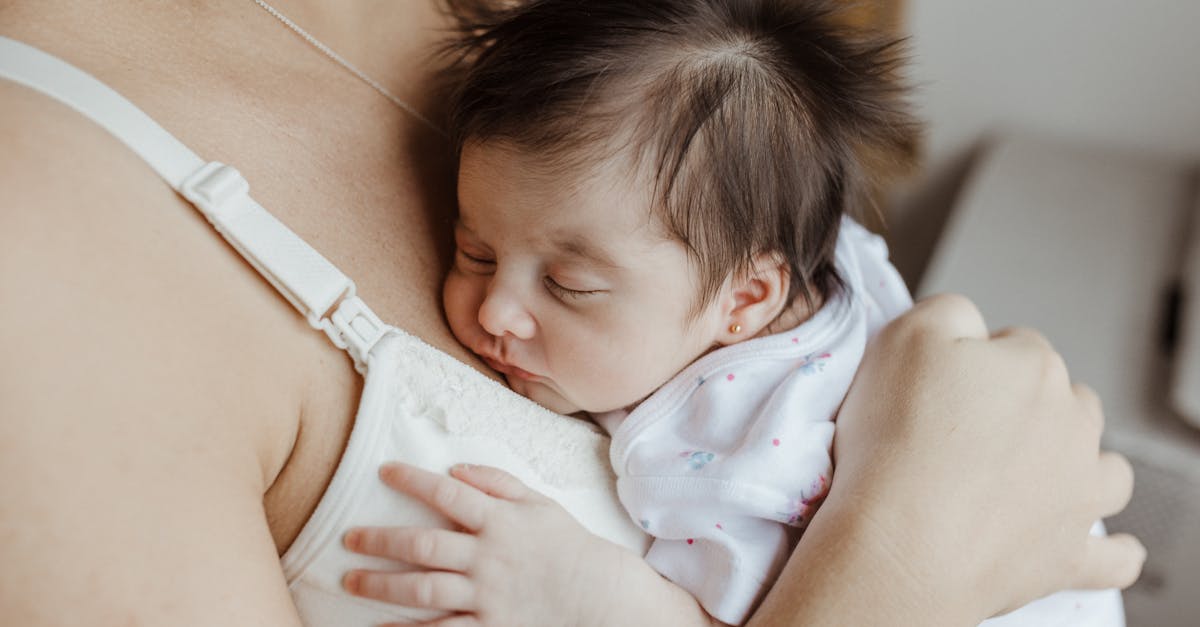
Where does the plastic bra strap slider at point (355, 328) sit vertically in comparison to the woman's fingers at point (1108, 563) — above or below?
above

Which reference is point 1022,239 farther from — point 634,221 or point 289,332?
point 289,332

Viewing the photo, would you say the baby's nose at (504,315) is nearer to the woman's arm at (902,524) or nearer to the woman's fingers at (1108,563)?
the woman's arm at (902,524)

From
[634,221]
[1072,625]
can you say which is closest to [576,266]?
[634,221]

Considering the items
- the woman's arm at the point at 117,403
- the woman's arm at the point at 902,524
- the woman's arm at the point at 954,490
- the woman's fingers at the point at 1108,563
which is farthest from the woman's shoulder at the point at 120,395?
the woman's fingers at the point at 1108,563

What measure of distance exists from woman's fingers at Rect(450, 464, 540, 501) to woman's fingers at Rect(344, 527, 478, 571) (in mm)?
40

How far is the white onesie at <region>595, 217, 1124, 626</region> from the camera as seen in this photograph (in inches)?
31.7

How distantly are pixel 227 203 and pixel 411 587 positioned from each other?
28cm

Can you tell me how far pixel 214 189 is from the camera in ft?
1.96

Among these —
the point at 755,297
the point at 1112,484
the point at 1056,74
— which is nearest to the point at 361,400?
the point at 755,297

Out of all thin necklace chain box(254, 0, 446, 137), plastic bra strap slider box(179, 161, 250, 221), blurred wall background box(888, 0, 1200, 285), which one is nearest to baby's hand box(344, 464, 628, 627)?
plastic bra strap slider box(179, 161, 250, 221)

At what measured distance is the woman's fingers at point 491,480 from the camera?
0.71 metres

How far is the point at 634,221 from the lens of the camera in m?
0.82

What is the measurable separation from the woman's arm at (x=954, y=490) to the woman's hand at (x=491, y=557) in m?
0.15

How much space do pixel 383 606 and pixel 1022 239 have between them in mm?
1575
